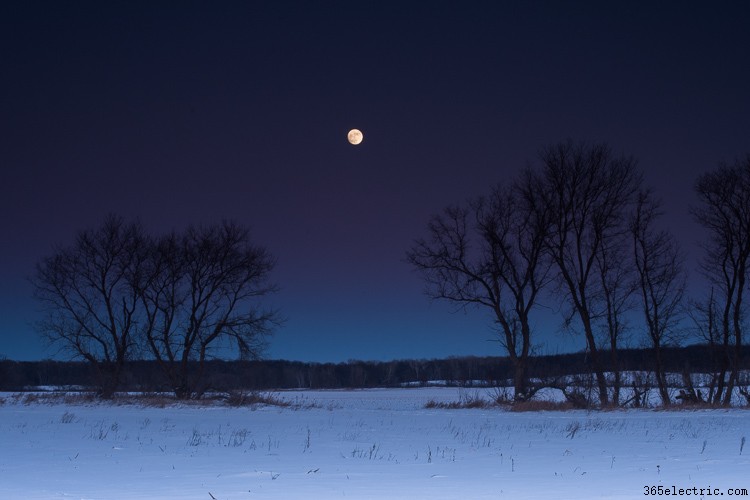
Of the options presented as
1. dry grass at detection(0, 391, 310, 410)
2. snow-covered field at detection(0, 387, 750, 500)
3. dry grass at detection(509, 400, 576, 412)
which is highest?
dry grass at detection(0, 391, 310, 410)

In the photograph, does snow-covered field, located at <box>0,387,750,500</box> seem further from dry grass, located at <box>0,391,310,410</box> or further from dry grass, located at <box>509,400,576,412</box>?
dry grass, located at <box>0,391,310,410</box>

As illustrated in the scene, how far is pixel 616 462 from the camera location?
489 inches

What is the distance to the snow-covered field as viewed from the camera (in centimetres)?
967

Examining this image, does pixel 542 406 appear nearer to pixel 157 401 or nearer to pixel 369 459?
pixel 157 401

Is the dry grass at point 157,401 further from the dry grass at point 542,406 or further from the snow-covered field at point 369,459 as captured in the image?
the snow-covered field at point 369,459

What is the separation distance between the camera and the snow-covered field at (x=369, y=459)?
31.7 ft

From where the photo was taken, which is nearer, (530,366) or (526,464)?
(526,464)

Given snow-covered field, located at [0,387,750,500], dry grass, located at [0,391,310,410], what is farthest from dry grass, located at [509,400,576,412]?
dry grass, located at [0,391,310,410]

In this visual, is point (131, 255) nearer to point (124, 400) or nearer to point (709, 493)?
point (124, 400)

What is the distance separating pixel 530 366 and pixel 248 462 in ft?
79.0

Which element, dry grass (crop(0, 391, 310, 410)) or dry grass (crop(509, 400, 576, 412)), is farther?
dry grass (crop(0, 391, 310, 410))

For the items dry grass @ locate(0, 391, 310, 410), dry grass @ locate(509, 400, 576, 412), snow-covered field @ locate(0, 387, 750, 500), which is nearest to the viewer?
snow-covered field @ locate(0, 387, 750, 500)

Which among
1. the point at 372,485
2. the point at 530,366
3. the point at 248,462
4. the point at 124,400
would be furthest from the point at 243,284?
the point at 372,485

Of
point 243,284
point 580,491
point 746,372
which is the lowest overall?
point 580,491
